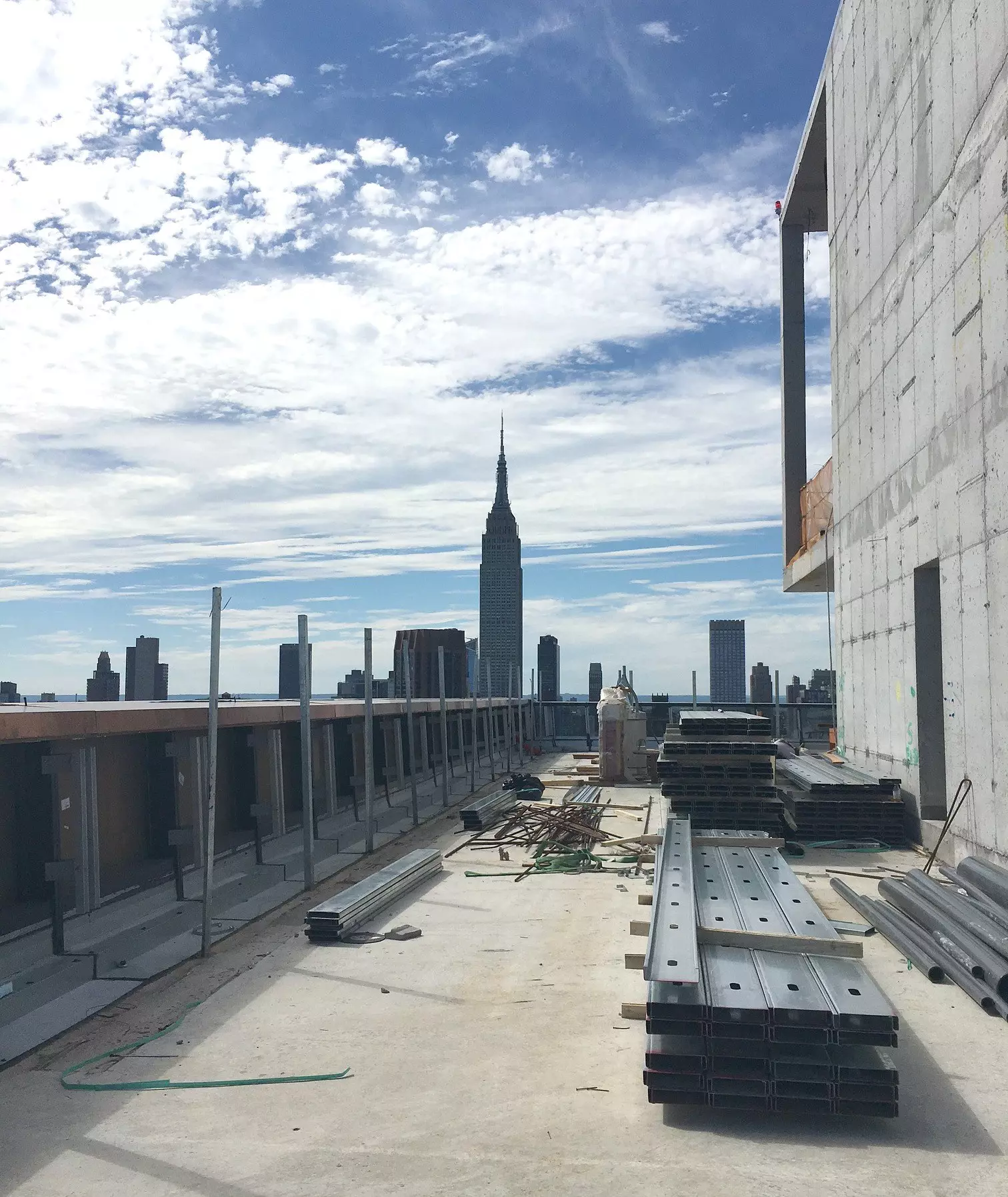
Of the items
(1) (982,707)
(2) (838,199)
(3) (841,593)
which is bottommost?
(1) (982,707)

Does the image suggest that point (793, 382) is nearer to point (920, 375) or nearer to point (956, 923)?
point (920, 375)

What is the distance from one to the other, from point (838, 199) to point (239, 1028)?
19.9 meters

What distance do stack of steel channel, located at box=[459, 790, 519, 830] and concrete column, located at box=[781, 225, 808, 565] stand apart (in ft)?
49.5

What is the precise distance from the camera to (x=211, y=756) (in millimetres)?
9617

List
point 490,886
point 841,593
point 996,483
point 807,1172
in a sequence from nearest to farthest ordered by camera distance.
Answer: point 807,1172
point 996,483
point 490,886
point 841,593

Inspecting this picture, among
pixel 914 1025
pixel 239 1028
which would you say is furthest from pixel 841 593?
pixel 239 1028

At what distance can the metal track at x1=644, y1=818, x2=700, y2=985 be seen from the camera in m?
6.37

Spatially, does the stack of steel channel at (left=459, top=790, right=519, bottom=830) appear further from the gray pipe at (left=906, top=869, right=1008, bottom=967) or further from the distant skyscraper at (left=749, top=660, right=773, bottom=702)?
the distant skyscraper at (left=749, top=660, right=773, bottom=702)

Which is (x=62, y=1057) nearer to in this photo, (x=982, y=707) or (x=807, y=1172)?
(x=807, y=1172)

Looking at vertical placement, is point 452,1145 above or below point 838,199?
below

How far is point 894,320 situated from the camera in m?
16.2

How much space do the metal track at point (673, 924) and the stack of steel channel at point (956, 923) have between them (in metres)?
2.12

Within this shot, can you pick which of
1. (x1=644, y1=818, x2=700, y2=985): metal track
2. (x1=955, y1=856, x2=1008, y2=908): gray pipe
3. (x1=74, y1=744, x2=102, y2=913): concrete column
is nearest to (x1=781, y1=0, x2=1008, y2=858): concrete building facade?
(x1=955, y1=856, x2=1008, y2=908): gray pipe

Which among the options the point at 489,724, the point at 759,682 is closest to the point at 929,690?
the point at 489,724
